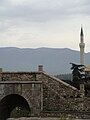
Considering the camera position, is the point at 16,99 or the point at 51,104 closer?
the point at 51,104

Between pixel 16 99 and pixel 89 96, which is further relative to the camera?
pixel 16 99

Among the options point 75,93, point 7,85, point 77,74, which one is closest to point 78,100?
point 75,93

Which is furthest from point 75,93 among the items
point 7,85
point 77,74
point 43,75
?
point 77,74

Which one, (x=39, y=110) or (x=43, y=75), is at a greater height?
(x=43, y=75)

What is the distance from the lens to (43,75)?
95.9ft

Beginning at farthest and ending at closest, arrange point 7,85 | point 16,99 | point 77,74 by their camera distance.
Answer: point 77,74
point 16,99
point 7,85

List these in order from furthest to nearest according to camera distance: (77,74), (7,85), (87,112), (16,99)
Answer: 1. (77,74)
2. (16,99)
3. (7,85)
4. (87,112)

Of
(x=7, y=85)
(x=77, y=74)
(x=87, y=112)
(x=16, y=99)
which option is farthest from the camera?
(x=77, y=74)

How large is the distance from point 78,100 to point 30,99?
3329 mm

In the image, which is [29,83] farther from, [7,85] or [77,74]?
[77,74]

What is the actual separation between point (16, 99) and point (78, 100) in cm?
625

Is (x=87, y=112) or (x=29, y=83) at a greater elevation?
(x=29, y=83)

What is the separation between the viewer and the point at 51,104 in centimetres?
2939

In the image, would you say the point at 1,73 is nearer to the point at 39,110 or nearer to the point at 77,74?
the point at 39,110
